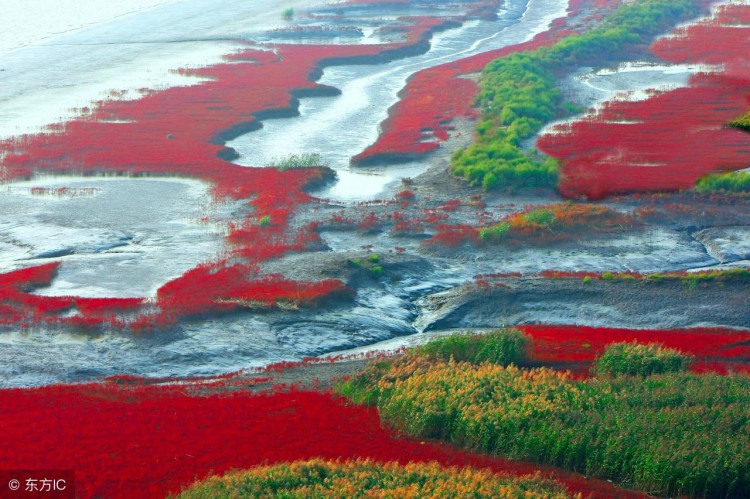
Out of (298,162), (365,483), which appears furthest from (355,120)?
(365,483)

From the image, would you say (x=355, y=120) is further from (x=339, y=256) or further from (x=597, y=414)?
(x=597, y=414)

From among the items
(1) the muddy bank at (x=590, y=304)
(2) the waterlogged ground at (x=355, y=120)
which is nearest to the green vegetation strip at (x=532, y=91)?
(2) the waterlogged ground at (x=355, y=120)

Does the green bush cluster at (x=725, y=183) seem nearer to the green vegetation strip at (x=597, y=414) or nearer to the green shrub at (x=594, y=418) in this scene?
the green vegetation strip at (x=597, y=414)

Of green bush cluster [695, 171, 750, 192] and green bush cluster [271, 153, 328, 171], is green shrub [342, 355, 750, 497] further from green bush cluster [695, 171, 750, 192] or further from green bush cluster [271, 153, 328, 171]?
green bush cluster [271, 153, 328, 171]

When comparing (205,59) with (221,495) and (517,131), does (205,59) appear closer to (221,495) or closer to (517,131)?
(517,131)

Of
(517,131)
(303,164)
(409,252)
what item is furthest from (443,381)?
(517,131)
